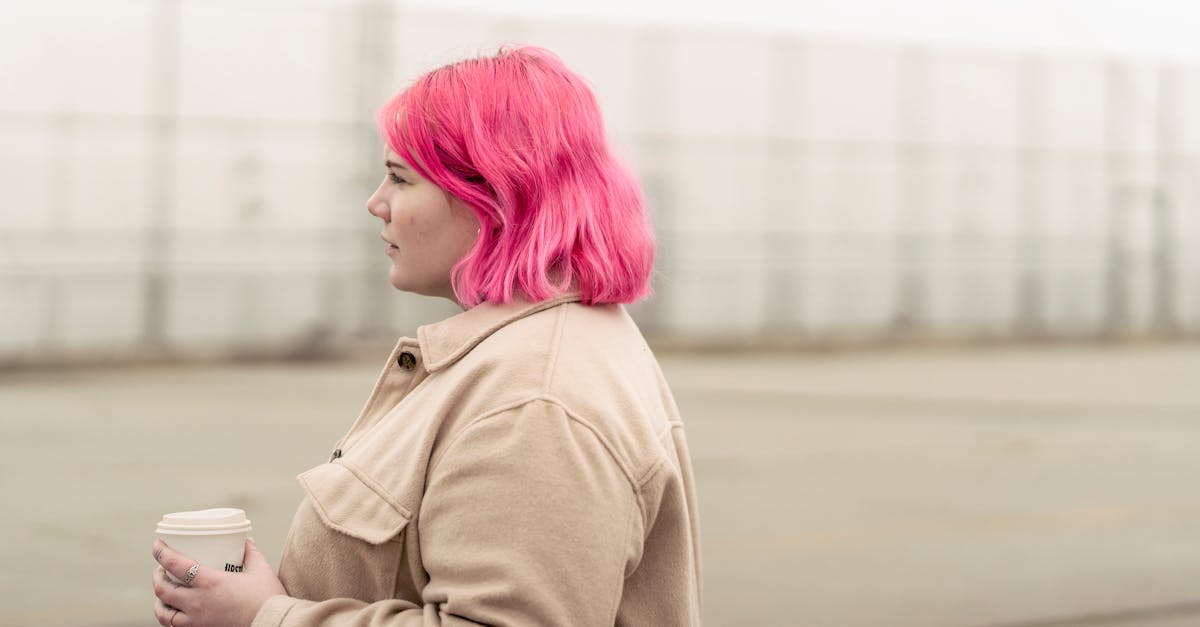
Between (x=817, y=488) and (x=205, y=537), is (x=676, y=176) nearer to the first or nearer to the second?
(x=817, y=488)

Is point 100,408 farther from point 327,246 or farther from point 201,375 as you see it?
point 327,246

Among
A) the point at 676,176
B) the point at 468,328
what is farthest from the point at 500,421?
the point at 676,176

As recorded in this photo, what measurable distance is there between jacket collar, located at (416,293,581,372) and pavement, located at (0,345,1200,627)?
3.84m

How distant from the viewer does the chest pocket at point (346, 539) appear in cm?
219

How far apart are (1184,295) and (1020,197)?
4.03 metres

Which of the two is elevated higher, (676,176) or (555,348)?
(676,176)

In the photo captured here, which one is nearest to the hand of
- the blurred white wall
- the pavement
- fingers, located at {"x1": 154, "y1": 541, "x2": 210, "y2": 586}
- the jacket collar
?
fingers, located at {"x1": 154, "y1": 541, "x2": 210, "y2": 586}

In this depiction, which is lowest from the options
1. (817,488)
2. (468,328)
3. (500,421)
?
(817,488)

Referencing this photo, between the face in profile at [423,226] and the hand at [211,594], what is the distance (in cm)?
46

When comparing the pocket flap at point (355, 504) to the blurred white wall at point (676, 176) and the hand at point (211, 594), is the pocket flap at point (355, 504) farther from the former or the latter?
the blurred white wall at point (676, 176)

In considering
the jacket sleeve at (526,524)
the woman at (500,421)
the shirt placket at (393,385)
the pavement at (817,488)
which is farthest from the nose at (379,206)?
the pavement at (817,488)

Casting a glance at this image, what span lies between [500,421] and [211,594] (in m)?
0.49

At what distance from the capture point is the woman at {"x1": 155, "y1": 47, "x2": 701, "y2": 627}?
2080 mm

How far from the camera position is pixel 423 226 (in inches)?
91.7
